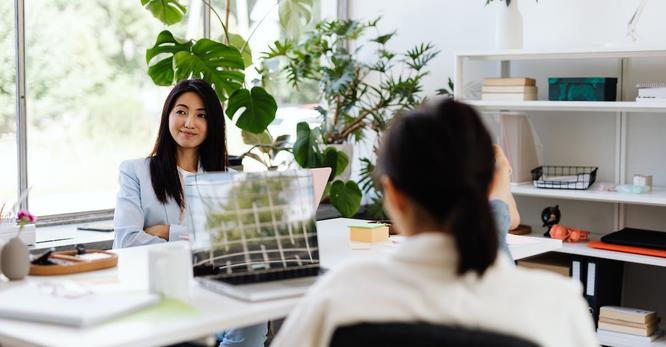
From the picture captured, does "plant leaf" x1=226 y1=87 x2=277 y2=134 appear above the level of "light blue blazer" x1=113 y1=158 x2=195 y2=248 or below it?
above

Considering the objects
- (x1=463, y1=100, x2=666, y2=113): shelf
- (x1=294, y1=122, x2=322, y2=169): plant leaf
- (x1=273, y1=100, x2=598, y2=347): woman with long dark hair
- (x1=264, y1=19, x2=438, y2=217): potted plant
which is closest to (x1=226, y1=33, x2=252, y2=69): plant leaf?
(x1=264, y1=19, x2=438, y2=217): potted plant

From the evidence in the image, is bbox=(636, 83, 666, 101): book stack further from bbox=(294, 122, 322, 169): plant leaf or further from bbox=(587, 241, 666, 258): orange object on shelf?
bbox=(294, 122, 322, 169): plant leaf

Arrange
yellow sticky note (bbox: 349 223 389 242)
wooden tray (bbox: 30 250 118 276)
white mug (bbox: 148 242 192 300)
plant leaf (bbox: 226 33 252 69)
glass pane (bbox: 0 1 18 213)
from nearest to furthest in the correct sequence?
white mug (bbox: 148 242 192 300)
wooden tray (bbox: 30 250 118 276)
yellow sticky note (bbox: 349 223 389 242)
glass pane (bbox: 0 1 18 213)
plant leaf (bbox: 226 33 252 69)

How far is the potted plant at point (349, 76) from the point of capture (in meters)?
4.42

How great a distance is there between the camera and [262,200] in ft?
6.74

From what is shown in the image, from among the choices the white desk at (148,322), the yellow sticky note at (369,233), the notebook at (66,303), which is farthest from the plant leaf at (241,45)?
the notebook at (66,303)

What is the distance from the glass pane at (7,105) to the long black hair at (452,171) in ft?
8.51

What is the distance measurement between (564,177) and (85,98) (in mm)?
2157

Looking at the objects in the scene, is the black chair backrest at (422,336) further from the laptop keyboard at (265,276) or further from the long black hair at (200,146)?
the long black hair at (200,146)

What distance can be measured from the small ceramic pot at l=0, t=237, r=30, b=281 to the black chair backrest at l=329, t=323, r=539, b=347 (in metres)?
1.03

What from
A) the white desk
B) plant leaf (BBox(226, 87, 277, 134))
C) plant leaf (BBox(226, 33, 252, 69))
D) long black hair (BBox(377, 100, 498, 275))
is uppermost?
plant leaf (BBox(226, 33, 252, 69))

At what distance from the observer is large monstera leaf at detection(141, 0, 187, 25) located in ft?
12.2

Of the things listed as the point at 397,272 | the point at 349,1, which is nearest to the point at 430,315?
the point at 397,272

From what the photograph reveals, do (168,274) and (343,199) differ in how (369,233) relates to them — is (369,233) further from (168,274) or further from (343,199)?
(343,199)
